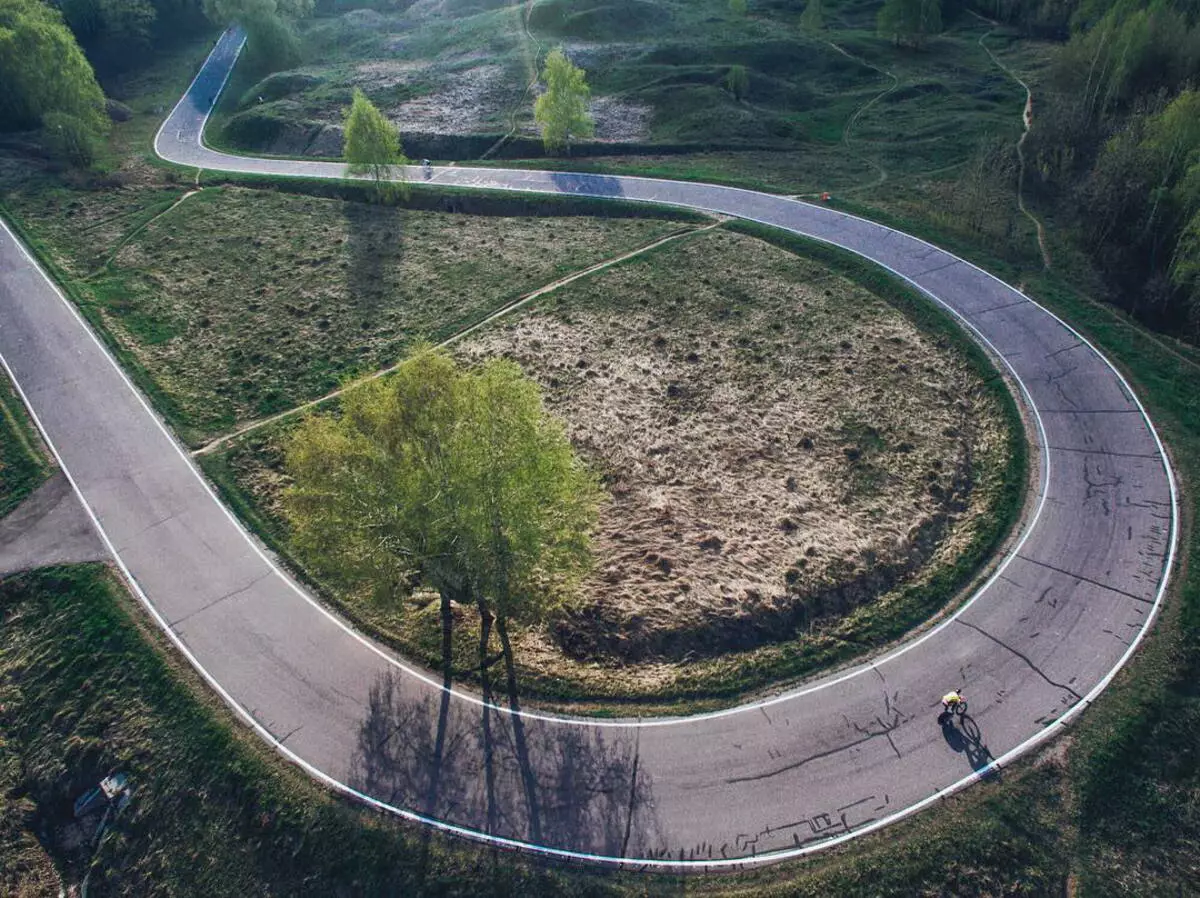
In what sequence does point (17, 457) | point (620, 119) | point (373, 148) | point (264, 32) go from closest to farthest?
1. point (17, 457)
2. point (373, 148)
3. point (620, 119)
4. point (264, 32)

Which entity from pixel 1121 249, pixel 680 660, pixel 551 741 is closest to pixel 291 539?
pixel 551 741

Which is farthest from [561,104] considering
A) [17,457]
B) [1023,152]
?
[17,457]

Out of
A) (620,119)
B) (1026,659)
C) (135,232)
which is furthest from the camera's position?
(620,119)

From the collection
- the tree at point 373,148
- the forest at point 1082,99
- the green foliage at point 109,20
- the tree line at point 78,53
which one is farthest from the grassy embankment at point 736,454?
the green foliage at point 109,20

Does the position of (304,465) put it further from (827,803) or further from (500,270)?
(500,270)

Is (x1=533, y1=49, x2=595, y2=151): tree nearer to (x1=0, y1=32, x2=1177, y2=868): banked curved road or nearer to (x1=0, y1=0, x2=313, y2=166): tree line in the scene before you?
(x1=0, y1=0, x2=313, y2=166): tree line

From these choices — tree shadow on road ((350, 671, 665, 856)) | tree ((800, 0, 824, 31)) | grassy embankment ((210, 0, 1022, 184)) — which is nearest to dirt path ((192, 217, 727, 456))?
grassy embankment ((210, 0, 1022, 184))

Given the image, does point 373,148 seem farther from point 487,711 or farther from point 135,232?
point 487,711
